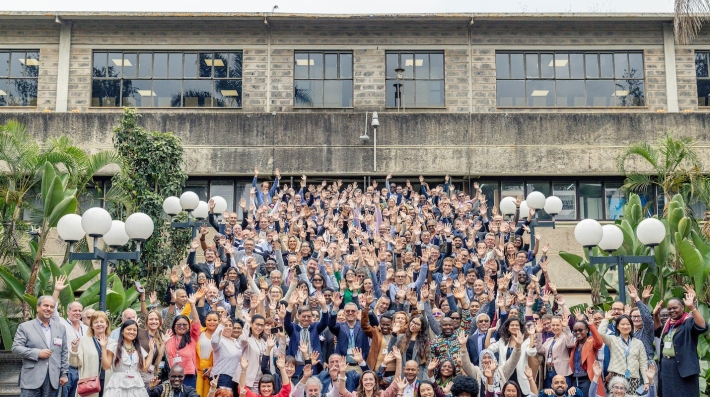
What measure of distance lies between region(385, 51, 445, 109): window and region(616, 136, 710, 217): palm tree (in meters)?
5.37

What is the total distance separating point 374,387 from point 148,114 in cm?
1444

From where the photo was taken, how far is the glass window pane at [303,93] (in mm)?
22891

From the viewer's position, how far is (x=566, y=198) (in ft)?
72.1

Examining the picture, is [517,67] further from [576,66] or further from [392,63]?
[392,63]

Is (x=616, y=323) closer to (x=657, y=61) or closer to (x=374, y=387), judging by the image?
(x=374, y=387)

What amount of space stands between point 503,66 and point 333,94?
15.7 ft

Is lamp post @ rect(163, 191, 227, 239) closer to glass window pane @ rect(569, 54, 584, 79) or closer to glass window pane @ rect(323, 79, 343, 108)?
glass window pane @ rect(323, 79, 343, 108)

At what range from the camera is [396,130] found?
71.6 ft

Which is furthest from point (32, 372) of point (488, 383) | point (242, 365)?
point (488, 383)

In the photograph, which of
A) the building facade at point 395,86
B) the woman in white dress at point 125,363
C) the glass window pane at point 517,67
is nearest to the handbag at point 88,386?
the woman in white dress at point 125,363

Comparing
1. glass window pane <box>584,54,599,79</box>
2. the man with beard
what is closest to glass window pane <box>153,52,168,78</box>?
glass window pane <box>584,54,599,79</box>

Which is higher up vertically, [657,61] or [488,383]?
[657,61]

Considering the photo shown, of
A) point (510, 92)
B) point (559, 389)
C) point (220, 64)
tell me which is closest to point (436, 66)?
point (510, 92)

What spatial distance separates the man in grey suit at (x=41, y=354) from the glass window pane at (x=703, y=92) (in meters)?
19.1
